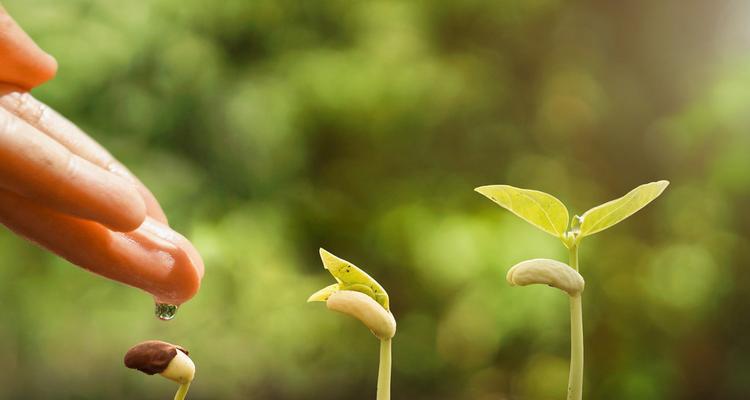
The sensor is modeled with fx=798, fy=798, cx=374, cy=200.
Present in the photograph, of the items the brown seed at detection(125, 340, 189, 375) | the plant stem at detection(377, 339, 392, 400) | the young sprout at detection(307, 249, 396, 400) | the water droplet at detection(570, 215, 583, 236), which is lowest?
the brown seed at detection(125, 340, 189, 375)

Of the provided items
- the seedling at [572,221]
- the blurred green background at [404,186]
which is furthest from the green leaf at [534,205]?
the blurred green background at [404,186]

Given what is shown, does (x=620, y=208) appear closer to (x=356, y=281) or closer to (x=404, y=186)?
(x=356, y=281)

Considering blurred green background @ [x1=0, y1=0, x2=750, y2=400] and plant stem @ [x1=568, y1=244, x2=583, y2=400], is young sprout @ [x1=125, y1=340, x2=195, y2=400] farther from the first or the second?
blurred green background @ [x1=0, y1=0, x2=750, y2=400]

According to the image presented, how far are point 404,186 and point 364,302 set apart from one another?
1397 mm

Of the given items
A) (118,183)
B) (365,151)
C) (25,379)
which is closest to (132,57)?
(365,151)

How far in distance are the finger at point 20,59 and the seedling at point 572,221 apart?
132 millimetres

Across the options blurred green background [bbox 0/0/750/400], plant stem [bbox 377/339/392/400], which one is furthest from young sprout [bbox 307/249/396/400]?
blurred green background [bbox 0/0/750/400]

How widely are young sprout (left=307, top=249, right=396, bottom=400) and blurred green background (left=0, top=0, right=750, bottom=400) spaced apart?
4.09ft

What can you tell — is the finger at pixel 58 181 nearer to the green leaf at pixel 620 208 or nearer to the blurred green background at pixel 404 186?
the green leaf at pixel 620 208

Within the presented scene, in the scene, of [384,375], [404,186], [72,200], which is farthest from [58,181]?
[404,186]

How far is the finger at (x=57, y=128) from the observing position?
22 cm

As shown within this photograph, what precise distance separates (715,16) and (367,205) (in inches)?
36.4

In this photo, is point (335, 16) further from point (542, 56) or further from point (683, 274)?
point (683, 274)

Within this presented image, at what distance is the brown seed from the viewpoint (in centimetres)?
22
